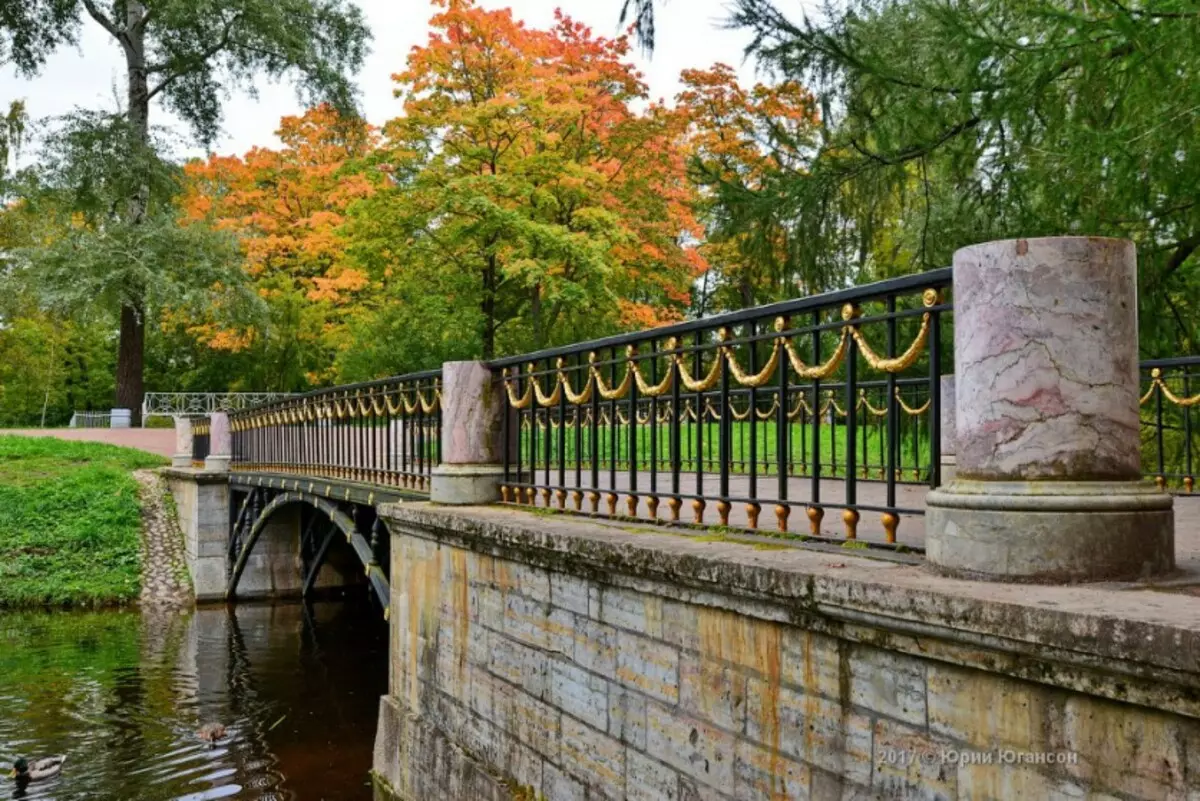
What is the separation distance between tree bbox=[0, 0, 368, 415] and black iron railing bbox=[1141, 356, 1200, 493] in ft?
77.3

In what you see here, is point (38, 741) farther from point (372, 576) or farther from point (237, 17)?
point (237, 17)

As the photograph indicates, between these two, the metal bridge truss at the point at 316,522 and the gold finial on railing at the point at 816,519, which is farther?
the metal bridge truss at the point at 316,522

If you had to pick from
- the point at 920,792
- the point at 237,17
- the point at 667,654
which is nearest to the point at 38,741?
the point at 667,654

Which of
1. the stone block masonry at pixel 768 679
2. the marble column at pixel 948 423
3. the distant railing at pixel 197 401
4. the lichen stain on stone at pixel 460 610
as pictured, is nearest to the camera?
the stone block masonry at pixel 768 679

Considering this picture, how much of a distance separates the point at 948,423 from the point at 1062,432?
16.2ft

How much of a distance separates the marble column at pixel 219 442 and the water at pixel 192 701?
2776mm

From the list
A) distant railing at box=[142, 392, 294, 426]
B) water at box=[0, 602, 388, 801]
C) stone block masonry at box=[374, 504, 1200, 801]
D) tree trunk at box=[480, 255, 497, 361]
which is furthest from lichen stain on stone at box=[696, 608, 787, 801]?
distant railing at box=[142, 392, 294, 426]

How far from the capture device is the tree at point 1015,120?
6953 mm

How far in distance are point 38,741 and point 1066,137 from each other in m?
10.5

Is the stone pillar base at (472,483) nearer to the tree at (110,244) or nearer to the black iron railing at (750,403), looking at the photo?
the black iron railing at (750,403)

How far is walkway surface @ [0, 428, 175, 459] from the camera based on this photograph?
26141 millimetres

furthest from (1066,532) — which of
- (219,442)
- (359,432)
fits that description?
(219,442)

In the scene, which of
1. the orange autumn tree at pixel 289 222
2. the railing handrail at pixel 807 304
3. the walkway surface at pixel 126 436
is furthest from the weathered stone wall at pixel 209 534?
the railing handrail at pixel 807 304

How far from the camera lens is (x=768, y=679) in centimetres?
385
